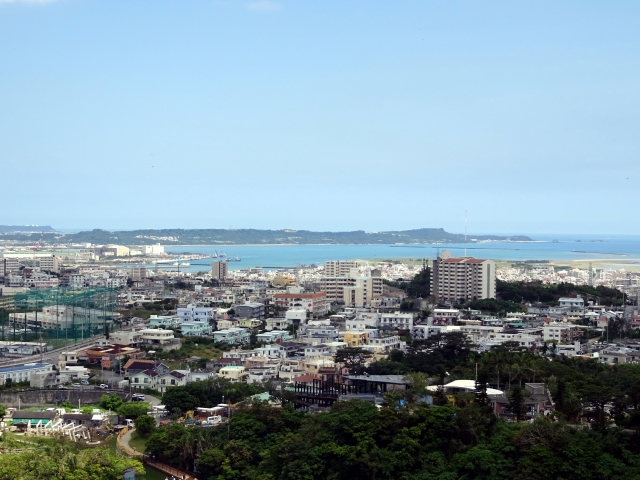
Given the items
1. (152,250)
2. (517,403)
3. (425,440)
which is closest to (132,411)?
(425,440)

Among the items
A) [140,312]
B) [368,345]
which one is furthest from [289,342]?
[140,312]

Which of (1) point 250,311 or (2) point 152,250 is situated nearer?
(1) point 250,311

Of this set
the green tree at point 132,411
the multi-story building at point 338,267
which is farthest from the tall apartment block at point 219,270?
the green tree at point 132,411

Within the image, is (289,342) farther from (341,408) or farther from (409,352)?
(341,408)

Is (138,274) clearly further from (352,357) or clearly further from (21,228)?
(21,228)

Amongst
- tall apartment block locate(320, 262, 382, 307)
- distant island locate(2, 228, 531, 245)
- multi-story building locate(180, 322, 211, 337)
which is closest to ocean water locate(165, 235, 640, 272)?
distant island locate(2, 228, 531, 245)
